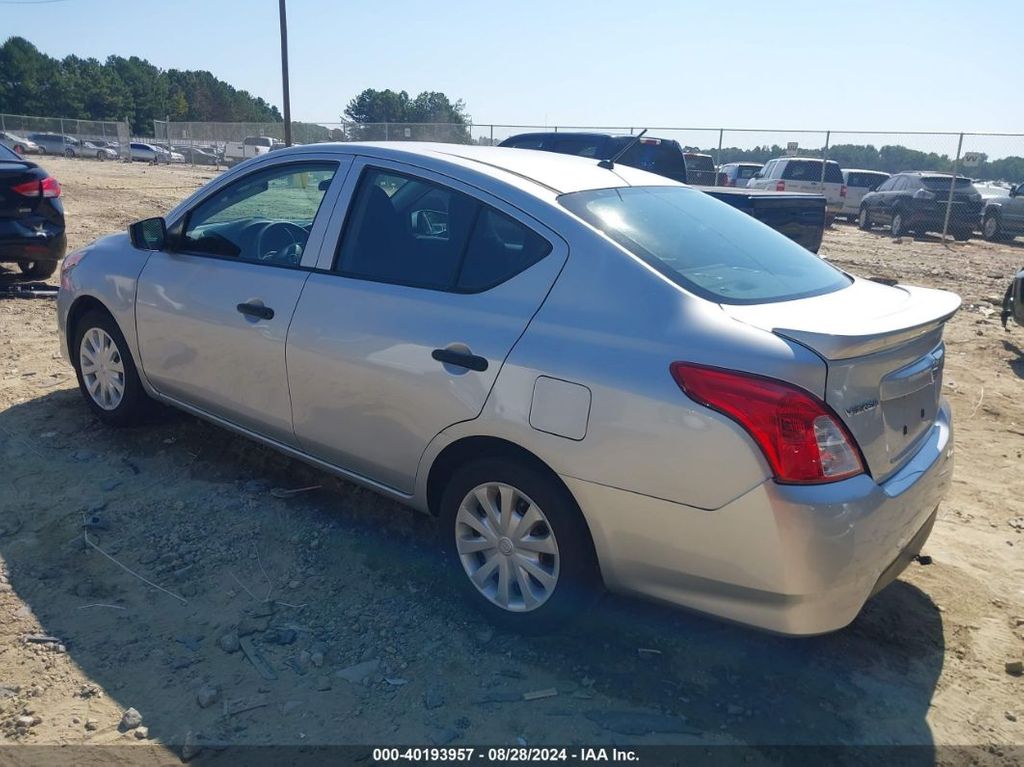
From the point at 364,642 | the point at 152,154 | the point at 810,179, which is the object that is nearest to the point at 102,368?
the point at 364,642

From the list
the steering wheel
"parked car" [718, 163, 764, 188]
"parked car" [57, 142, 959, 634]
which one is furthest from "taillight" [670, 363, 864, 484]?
"parked car" [718, 163, 764, 188]

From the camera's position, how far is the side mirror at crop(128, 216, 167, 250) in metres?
4.42

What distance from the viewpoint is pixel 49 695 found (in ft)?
9.23

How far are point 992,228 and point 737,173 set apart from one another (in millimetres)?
8208

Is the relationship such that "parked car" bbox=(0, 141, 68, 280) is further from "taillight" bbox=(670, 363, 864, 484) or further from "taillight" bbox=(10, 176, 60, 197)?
"taillight" bbox=(670, 363, 864, 484)

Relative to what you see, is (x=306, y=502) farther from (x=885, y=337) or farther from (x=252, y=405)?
(x=885, y=337)

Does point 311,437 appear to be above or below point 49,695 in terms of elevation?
above

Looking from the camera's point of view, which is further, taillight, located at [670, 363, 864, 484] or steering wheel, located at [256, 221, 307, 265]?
steering wheel, located at [256, 221, 307, 265]

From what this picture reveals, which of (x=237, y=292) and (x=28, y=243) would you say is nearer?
(x=237, y=292)

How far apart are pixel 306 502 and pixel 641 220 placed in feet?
7.17

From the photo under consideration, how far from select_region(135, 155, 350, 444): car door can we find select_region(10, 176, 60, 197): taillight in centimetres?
453

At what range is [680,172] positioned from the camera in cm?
1139

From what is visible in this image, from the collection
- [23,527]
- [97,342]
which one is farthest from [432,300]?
[97,342]

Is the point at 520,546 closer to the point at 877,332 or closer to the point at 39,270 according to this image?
the point at 877,332
